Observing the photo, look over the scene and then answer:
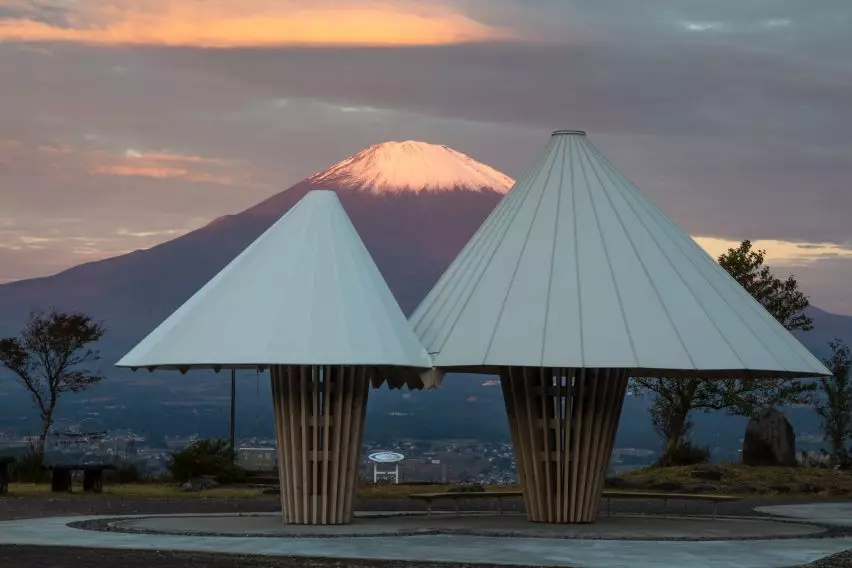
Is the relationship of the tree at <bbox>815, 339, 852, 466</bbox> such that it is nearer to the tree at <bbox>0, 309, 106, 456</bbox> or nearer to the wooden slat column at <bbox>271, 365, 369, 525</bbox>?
the tree at <bbox>0, 309, 106, 456</bbox>

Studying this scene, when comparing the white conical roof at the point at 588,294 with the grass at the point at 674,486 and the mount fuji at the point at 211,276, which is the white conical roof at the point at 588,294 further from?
the mount fuji at the point at 211,276

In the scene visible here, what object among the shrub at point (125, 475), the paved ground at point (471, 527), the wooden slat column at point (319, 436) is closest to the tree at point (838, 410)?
the shrub at point (125, 475)

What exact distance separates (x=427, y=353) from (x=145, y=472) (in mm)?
15117

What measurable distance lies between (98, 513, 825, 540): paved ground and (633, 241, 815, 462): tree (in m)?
19.7

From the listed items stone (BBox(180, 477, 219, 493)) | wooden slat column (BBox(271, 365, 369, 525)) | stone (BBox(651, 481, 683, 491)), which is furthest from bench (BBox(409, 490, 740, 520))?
stone (BBox(180, 477, 219, 493))

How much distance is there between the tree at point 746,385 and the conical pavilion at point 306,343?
75.6 ft

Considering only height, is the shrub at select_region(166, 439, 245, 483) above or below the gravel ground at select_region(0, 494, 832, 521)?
above

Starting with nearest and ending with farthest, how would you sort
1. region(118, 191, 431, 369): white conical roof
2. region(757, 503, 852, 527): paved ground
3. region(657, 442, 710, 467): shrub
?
region(118, 191, 431, 369): white conical roof
region(757, 503, 852, 527): paved ground
region(657, 442, 710, 467): shrub

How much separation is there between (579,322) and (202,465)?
14437 millimetres

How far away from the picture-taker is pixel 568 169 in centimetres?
2288

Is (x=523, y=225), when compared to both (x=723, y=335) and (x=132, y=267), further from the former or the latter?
(x=132, y=267)

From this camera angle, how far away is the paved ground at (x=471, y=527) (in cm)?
1891

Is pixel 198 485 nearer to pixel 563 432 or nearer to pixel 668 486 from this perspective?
pixel 668 486

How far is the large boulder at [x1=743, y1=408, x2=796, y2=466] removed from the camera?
1479 inches
